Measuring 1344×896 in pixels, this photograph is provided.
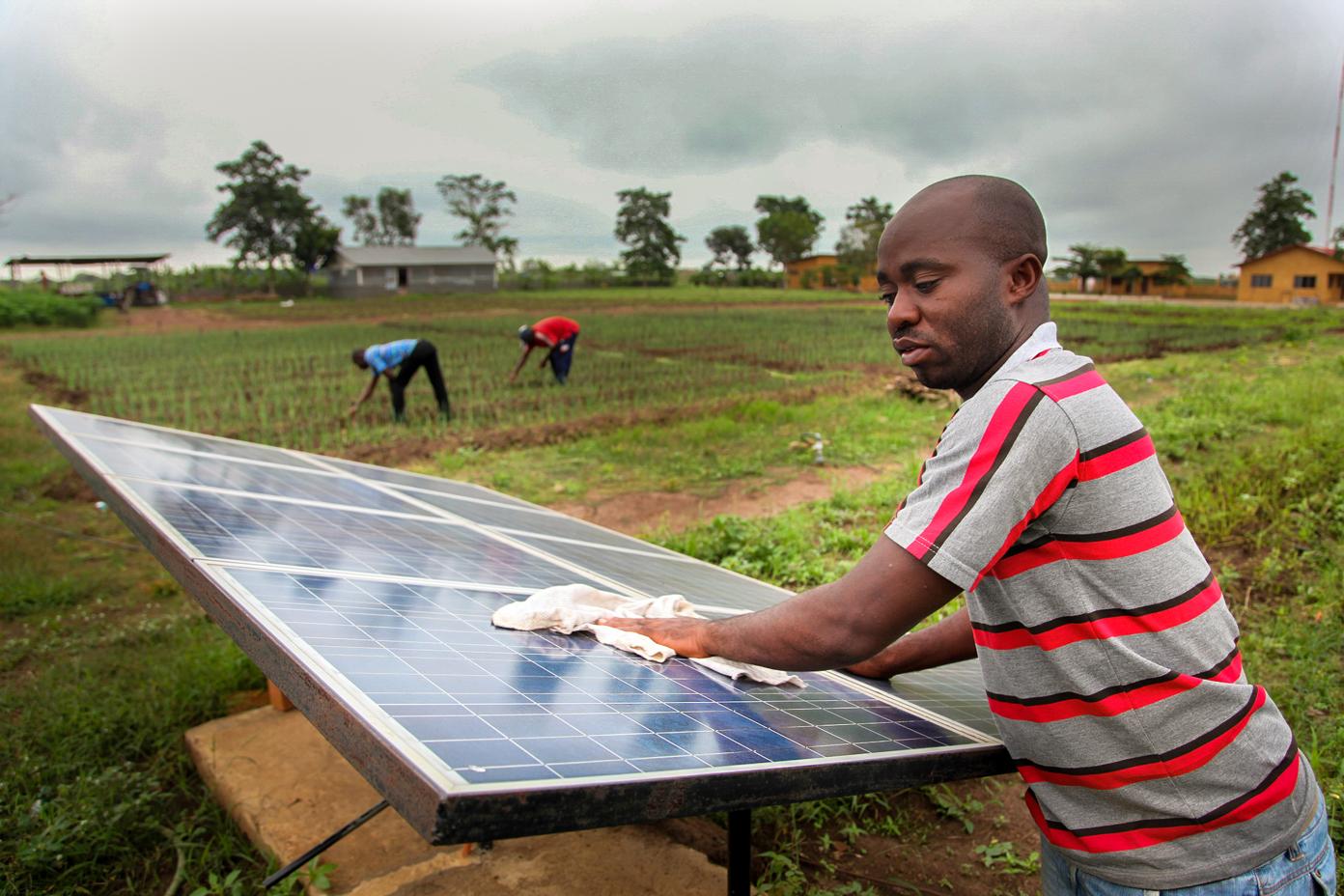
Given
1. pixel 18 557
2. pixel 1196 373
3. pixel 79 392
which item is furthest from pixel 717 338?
pixel 18 557

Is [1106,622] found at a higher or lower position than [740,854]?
higher

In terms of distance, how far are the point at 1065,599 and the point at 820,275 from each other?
63865 millimetres

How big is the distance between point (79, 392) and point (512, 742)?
19058mm

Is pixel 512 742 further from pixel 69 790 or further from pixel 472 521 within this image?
pixel 69 790

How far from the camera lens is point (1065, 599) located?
1529 millimetres

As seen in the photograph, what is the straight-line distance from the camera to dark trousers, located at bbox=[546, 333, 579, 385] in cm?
1647

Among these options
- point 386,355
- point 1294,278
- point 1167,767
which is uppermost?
point 1294,278

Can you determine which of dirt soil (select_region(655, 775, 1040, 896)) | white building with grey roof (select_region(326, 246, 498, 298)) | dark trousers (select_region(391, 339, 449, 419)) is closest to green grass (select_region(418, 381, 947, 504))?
dark trousers (select_region(391, 339, 449, 419))

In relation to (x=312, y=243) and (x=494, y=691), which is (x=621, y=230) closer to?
(x=312, y=243)

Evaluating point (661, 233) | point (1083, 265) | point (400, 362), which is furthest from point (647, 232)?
point (400, 362)

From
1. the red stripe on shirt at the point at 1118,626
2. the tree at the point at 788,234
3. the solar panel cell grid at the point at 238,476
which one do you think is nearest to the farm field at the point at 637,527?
the solar panel cell grid at the point at 238,476

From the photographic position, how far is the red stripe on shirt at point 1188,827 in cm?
155

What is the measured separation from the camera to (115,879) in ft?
11.0

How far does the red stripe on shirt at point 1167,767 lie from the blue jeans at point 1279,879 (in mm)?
191
